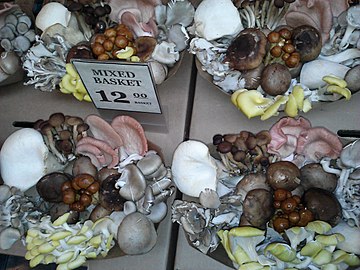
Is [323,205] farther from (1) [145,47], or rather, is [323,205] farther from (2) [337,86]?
(1) [145,47]

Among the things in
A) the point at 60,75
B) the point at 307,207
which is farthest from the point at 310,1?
the point at 60,75

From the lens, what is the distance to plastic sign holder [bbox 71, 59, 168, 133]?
0.89 metres

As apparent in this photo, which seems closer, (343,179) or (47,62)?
(343,179)

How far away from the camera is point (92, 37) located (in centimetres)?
112

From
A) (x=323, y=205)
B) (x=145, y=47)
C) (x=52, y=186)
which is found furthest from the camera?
(x=145, y=47)

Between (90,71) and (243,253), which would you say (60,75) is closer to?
(90,71)

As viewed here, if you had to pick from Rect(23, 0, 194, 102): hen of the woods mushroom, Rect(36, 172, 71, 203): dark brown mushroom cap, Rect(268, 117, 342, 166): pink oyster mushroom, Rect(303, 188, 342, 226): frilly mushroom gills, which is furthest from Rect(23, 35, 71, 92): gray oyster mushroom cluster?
Rect(303, 188, 342, 226): frilly mushroom gills

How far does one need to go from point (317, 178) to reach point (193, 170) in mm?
214

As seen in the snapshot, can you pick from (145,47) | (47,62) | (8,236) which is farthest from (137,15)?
(8,236)

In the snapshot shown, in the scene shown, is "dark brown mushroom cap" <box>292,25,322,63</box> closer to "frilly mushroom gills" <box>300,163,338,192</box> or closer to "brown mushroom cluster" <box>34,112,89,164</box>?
"frilly mushroom gills" <box>300,163,338,192</box>

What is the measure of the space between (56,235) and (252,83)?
468mm

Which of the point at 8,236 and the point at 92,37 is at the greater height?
the point at 92,37

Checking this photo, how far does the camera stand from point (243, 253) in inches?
31.4

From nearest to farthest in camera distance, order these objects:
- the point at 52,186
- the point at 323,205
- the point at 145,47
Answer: the point at 323,205 → the point at 52,186 → the point at 145,47
